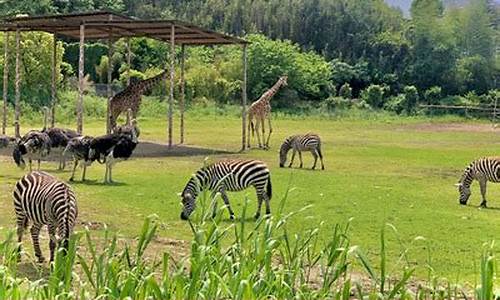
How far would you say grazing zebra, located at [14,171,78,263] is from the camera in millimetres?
8555

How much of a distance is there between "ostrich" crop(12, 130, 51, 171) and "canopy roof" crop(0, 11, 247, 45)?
4351 millimetres

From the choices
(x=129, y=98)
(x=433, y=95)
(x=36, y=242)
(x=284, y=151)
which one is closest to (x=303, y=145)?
A: (x=284, y=151)

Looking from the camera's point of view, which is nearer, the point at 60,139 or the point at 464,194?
the point at 464,194

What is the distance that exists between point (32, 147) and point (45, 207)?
8.91 meters

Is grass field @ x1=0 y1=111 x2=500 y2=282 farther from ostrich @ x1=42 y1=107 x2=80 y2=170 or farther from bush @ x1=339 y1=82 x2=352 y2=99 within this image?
bush @ x1=339 y1=82 x2=352 y2=99

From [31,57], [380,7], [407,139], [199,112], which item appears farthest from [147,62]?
[380,7]

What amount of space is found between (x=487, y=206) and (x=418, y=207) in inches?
56.5

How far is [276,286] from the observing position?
15.6ft

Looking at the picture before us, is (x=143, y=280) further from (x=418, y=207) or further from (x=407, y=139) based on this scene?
(x=407, y=139)

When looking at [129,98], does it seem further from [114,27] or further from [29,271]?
[29,271]

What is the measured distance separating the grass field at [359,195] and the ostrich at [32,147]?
381 mm

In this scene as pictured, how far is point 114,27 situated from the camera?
25.2 m

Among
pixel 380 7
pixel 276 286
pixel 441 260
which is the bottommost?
pixel 441 260

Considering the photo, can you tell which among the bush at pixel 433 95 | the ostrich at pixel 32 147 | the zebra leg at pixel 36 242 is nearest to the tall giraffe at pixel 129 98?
the ostrich at pixel 32 147
